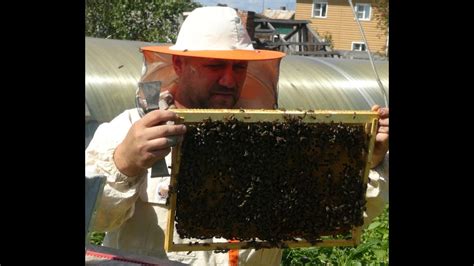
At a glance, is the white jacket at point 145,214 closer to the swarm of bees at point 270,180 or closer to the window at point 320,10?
the swarm of bees at point 270,180

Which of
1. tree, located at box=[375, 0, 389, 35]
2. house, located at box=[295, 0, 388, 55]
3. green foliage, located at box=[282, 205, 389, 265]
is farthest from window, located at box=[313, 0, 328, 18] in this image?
green foliage, located at box=[282, 205, 389, 265]

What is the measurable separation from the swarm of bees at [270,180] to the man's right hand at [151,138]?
8 cm

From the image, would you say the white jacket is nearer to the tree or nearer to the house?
the tree

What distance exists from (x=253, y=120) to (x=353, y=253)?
88.6 inches

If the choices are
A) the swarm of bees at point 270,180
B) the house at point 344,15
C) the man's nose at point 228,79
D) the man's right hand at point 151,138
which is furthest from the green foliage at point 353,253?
the man's right hand at point 151,138

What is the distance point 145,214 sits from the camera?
1912mm

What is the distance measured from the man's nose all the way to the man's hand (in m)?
0.37

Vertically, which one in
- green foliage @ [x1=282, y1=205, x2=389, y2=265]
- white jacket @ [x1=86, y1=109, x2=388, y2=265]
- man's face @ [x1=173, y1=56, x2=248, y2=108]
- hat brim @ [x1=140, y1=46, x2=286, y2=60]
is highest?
hat brim @ [x1=140, y1=46, x2=286, y2=60]

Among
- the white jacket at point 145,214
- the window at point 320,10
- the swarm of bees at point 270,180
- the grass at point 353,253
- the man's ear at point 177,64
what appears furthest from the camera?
→ the grass at point 353,253

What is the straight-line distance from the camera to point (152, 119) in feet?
5.04

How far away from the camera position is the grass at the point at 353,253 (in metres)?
3.71

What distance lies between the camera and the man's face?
185cm
